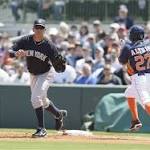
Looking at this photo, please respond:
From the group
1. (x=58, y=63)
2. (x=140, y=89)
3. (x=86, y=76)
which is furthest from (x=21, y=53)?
(x=86, y=76)

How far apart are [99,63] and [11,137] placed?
595cm

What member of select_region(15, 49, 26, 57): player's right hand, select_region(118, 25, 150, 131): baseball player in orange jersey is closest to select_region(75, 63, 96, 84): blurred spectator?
select_region(118, 25, 150, 131): baseball player in orange jersey

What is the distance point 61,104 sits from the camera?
642 inches

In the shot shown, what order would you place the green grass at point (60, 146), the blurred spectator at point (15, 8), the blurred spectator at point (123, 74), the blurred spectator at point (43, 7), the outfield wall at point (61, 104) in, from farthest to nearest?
the blurred spectator at point (43, 7), the blurred spectator at point (15, 8), the blurred spectator at point (123, 74), the outfield wall at point (61, 104), the green grass at point (60, 146)

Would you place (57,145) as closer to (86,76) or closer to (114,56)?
(86,76)

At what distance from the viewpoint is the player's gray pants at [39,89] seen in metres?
12.7

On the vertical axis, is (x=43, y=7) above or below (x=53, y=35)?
above

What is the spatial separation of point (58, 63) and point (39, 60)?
34cm

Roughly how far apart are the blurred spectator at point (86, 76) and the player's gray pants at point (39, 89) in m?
4.25

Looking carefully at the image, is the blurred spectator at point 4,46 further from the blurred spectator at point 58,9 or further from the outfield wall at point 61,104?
the outfield wall at point 61,104

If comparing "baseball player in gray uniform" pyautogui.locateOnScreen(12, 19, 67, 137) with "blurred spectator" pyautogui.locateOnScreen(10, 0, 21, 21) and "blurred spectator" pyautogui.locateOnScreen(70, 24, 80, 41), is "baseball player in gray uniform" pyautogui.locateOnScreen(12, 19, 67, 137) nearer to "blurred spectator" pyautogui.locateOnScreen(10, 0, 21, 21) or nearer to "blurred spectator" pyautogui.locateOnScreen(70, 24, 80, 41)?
"blurred spectator" pyautogui.locateOnScreen(70, 24, 80, 41)

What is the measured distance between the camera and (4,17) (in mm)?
23328

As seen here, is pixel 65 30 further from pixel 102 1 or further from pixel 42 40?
pixel 42 40

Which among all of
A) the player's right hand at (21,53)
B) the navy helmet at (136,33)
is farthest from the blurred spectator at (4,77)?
the navy helmet at (136,33)
